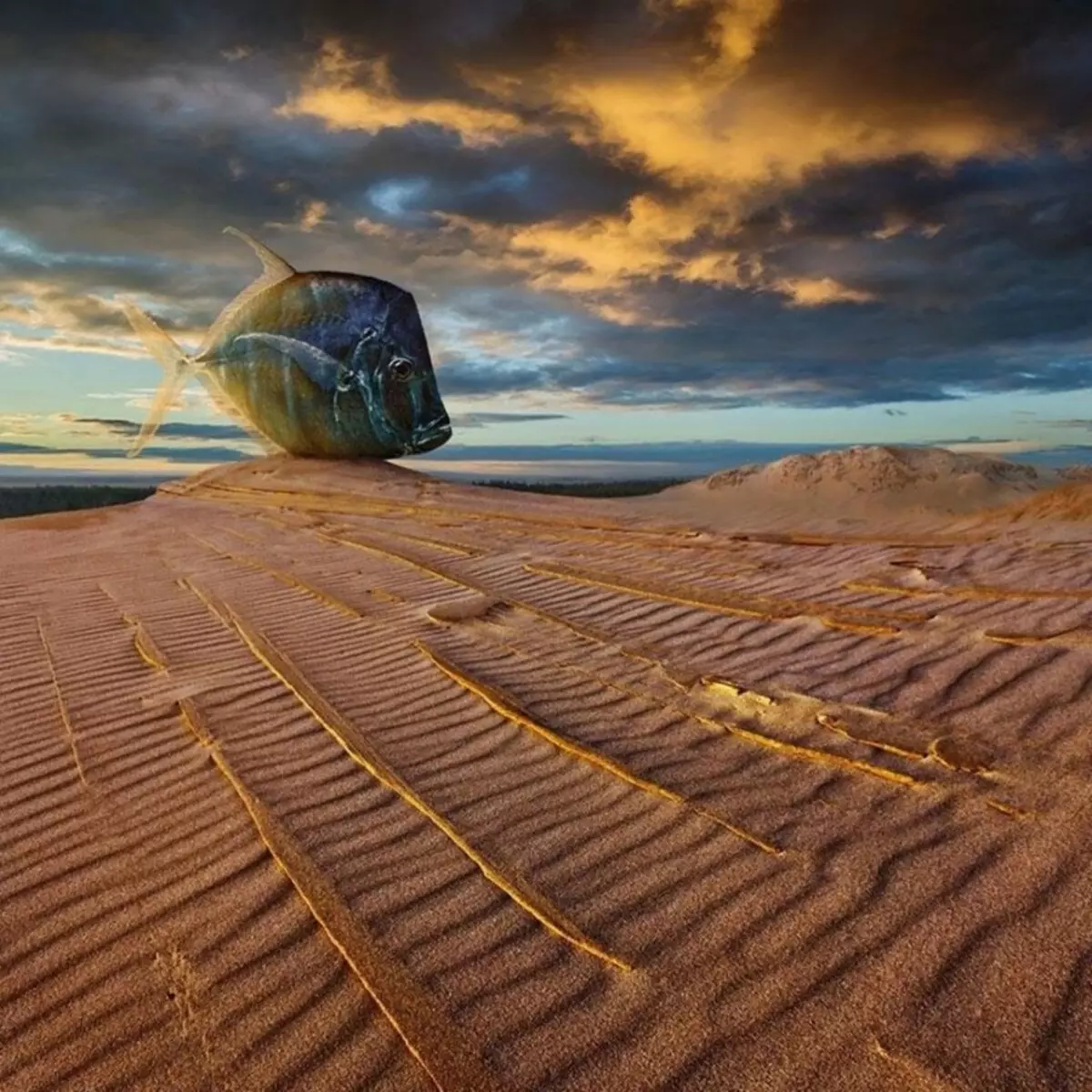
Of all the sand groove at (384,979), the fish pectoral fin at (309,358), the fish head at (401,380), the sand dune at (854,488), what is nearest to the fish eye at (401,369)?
the fish head at (401,380)

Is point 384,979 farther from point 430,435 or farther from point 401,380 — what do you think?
point 430,435

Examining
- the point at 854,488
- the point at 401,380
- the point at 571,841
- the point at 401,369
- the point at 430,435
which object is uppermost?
the point at 401,369

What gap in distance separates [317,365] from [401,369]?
1.32m

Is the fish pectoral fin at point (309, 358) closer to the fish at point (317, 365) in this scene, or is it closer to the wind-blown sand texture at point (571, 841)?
the fish at point (317, 365)

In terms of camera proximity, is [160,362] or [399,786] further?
[160,362]

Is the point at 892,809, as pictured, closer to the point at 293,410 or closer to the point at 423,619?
the point at 423,619

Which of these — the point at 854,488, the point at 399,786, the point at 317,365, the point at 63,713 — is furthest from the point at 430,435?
the point at 399,786

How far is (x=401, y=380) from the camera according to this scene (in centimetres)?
1480

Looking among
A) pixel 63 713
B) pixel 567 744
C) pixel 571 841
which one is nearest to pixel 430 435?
pixel 63 713

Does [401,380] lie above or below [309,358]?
below

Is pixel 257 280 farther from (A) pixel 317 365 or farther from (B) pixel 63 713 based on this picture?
(B) pixel 63 713

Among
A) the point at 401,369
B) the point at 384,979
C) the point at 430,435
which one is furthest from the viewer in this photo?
the point at 430,435

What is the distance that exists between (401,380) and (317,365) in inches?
52.7

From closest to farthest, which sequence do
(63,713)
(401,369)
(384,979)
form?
1. (384,979)
2. (63,713)
3. (401,369)
